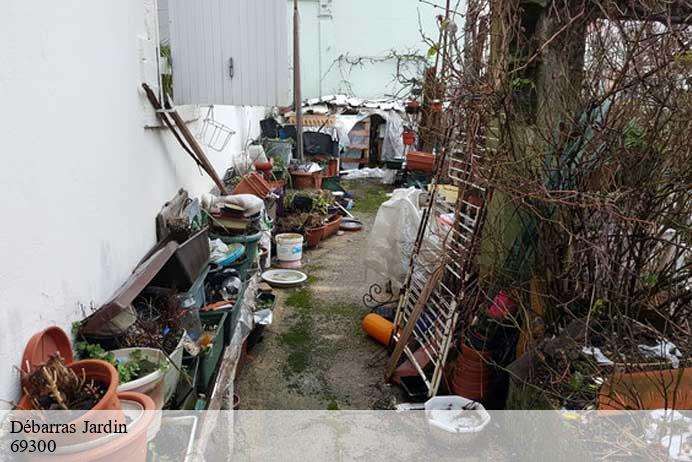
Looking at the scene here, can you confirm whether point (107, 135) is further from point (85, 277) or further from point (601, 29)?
point (601, 29)

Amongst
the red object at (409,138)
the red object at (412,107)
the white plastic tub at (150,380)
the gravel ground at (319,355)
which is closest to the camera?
the white plastic tub at (150,380)

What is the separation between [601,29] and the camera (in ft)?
9.72

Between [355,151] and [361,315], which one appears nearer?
[361,315]

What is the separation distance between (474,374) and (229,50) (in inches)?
123

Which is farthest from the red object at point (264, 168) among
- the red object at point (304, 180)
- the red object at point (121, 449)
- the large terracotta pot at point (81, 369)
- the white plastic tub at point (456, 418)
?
the red object at point (121, 449)

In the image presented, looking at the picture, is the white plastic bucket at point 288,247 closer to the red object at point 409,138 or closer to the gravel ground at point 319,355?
the gravel ground at point 319,355

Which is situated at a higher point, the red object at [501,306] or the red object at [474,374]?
the red object at [501,306]

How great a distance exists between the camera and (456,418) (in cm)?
329

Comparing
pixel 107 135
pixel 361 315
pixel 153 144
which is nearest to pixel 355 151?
pixel 361 315

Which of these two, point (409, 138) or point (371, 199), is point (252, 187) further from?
point (409, 138)

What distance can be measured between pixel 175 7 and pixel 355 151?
8.66 m

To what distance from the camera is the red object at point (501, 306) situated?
346cm

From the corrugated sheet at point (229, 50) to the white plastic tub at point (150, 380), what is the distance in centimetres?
226

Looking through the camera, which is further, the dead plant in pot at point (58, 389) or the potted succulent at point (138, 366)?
the potted succulent at point (138, 366)
